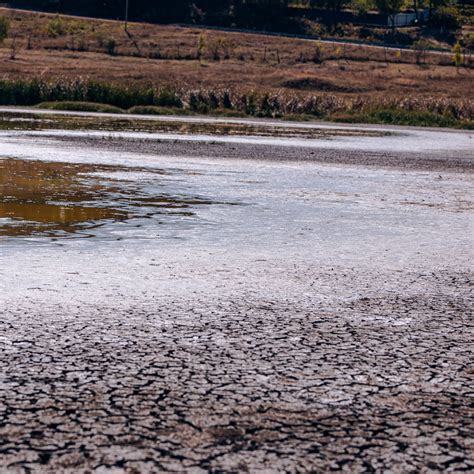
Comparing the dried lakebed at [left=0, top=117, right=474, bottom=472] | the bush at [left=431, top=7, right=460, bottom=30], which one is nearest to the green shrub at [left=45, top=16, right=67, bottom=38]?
the bush at [left=431, top=7, right=460, bottom=30]

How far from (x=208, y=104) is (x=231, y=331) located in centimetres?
4044

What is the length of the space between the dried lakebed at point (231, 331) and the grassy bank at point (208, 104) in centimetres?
2972

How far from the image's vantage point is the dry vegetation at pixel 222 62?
63.2 m

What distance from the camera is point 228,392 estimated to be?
5254 millimetres

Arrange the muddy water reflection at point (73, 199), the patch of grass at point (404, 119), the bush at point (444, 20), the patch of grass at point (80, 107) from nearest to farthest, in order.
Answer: the muddy water reflection at point (73, 199) → the patch of grass at point (80, 107) → the patch of grass at point (404, 119) → the bush at point (444, 20)

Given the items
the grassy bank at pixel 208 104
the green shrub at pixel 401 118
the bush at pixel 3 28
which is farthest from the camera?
the bush at pixel 3 28

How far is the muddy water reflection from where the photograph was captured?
35.9ft

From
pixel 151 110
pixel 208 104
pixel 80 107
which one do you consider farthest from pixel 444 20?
pixel 80 107

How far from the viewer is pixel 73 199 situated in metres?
13.1

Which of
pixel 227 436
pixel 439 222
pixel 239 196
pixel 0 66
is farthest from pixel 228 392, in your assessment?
pixel 0 66

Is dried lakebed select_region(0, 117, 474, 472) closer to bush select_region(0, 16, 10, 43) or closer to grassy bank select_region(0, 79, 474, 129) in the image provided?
grassy bank select_region(0, 79, 474, 129)

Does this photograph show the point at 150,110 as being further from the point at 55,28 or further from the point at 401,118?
the point at 55,28

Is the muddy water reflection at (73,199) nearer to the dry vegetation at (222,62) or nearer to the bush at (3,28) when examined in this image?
the dry vegetation at (222,62)

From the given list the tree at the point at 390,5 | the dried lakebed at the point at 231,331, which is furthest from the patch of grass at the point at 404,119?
the tree at the point at 390,5
